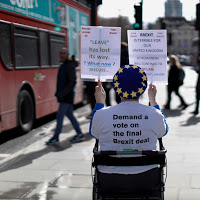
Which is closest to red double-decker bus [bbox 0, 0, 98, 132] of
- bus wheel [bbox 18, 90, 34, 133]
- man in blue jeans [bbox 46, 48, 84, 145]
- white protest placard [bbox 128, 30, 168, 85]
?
bus wheel [bbox 18, 90, 34, 133]

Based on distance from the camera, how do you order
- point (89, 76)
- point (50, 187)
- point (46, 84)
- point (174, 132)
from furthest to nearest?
point (46, 84) → point (174, 132) → point (50, 187) → point (89, 76)

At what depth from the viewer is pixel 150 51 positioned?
13.6ft

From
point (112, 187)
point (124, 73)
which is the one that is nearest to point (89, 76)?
point (124, 73)

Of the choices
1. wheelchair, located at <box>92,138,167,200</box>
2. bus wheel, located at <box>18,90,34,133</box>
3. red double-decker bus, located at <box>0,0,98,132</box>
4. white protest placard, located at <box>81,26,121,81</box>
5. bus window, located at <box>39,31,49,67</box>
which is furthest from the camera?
bus window, located at <box>39,31,49,67</box>

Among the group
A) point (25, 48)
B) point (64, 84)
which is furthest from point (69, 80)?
point (25, 48)

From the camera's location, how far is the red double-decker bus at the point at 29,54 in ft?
25.9

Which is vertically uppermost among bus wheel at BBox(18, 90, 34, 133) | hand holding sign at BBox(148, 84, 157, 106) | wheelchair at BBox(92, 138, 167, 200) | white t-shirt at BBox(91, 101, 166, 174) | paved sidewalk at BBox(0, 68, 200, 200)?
hand holding sign at BBox(148, 84, 157, 106)

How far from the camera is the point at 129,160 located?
2.91 m

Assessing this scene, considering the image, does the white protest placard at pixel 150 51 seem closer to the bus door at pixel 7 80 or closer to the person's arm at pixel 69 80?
the person's arm at pixel 69 80

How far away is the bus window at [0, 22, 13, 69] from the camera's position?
7.74m

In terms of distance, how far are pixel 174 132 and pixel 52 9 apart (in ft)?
14.1

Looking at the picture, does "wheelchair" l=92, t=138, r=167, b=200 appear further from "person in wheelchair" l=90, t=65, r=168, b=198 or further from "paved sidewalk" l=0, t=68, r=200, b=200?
"paved sidewalk" l=0, t=68, r=200, b=200

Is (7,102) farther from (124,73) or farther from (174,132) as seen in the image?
(124,73)

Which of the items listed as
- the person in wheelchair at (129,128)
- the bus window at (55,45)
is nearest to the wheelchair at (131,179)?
the person in wheelchair at (129,128)
